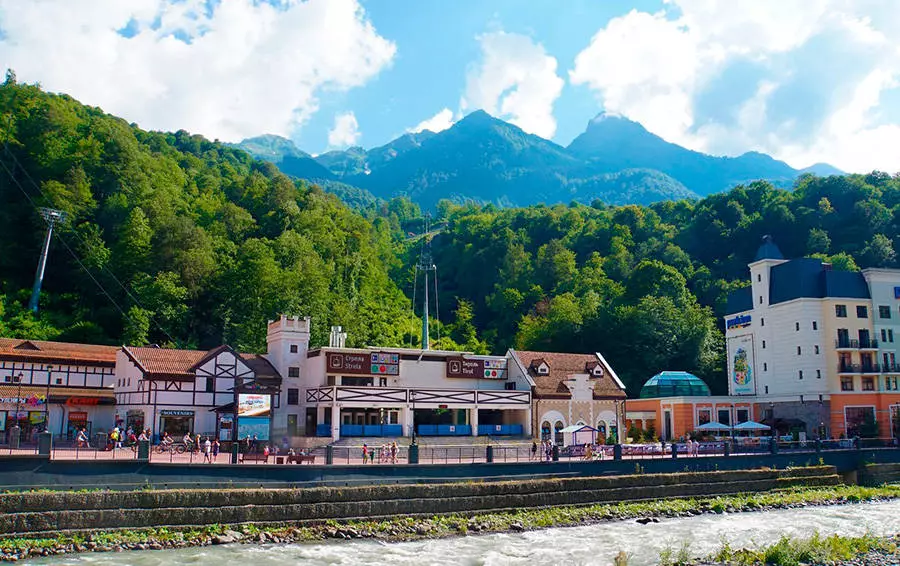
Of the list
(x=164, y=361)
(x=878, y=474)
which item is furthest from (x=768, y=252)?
(x=164, y=361)

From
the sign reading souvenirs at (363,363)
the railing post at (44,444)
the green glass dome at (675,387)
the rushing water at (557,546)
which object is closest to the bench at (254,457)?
the rushing water at (557,546)

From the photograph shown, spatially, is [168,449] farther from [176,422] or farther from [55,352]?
[55,352]

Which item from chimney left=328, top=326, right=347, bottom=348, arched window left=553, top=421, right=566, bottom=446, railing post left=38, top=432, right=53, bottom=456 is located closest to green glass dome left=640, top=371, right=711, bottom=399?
arched window left=553, top=421, right=566, bottom=446

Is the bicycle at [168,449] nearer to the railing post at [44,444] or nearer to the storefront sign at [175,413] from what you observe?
the railing post at [44,444]

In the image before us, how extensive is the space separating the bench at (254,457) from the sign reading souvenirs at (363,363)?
1147cm

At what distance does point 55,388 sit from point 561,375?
32.3 m

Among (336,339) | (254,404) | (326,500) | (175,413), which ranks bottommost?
(326,500)

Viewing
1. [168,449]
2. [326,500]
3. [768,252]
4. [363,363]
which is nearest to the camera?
[326,500]

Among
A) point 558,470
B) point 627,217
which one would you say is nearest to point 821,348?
point 558,470

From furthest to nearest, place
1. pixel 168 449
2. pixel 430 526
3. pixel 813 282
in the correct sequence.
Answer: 1. pixel 813 282
2. pixel 168 449
3. pixel 430 526

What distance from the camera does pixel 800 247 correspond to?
8775cm

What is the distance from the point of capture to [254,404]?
39.2 meters

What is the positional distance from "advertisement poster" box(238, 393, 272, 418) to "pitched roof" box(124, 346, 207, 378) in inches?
202

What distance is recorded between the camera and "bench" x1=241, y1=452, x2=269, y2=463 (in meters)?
32.0
